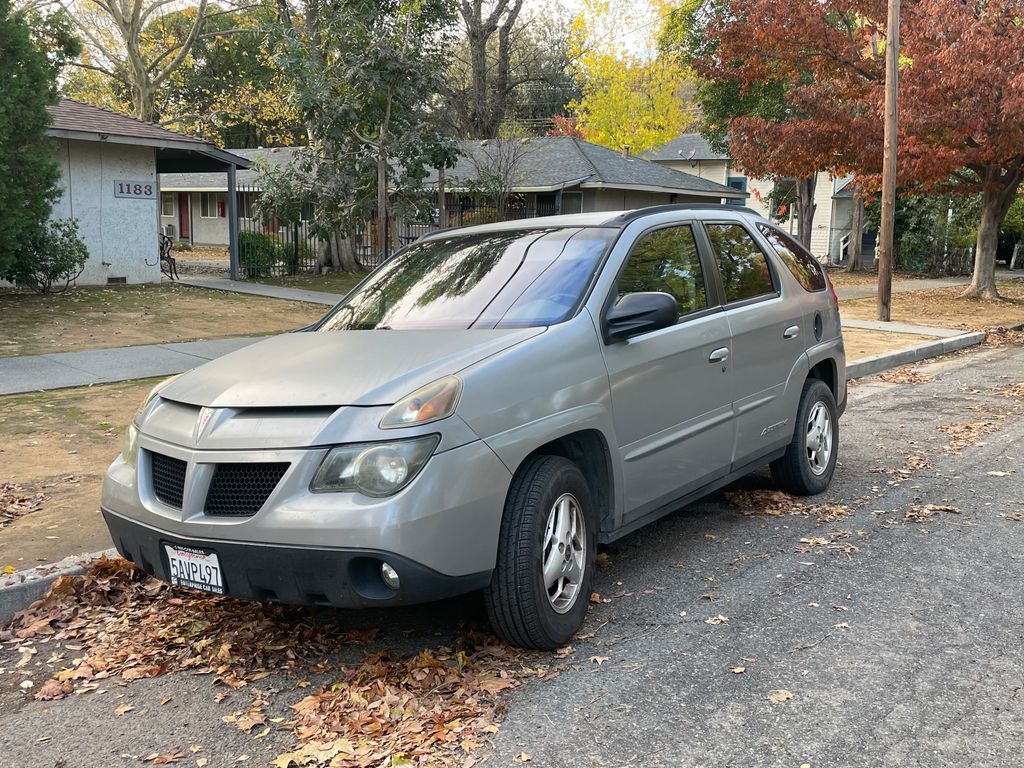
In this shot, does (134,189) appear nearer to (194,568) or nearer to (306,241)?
(306,241)

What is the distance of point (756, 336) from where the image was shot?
5422 millimetres

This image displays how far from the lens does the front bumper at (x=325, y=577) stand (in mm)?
3375

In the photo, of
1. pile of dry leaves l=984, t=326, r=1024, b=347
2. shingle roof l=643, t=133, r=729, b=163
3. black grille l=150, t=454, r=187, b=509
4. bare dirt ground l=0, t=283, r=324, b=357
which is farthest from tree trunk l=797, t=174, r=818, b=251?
black grille l=150, t=454, r=187, b=509

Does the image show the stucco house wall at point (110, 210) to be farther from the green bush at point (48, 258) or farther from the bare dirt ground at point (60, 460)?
the bare dirt ground at point (60, 460)

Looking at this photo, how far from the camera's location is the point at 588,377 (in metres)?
4.13

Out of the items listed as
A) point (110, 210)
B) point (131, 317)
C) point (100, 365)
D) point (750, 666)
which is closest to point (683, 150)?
point (110, 210)

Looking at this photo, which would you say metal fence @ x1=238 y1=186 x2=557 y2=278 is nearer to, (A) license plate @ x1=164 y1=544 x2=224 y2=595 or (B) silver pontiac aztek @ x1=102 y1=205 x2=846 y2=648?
(B) silver pontiac aztek @ x1=102 y1=205 x2=846 y2=648

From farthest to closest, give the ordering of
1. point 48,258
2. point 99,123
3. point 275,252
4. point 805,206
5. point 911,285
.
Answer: point 805,206
point 911,285
point 275,252
point 99,123
point 48,258

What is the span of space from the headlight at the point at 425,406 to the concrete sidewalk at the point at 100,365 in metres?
7.15

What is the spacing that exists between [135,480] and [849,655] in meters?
2.95

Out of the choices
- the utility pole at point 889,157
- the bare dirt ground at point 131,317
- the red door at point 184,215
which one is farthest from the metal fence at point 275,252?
the red door at point 184,215

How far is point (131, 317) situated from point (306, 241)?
41.2 ft

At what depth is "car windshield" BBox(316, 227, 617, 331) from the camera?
14.5 feet

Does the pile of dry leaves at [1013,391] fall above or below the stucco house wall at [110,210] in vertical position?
below
